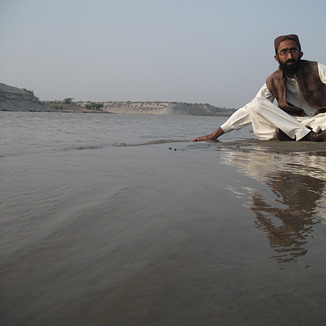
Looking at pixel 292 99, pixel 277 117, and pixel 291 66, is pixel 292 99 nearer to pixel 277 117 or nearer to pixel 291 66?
pixel 277 117

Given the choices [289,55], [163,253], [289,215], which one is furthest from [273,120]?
[163,253]

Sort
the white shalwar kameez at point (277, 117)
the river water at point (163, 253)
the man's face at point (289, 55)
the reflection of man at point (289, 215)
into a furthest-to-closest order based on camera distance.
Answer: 1. the white shalwar kameez at point (277, 117)
2. the man's face at point (289, 55)
3. the reflection of man at point (289, 215)
4. the river water at point (163, 253)

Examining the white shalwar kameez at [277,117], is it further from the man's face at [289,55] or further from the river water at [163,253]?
the river water at [163,253]

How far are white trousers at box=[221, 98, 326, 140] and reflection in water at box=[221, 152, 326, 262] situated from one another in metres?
2.20

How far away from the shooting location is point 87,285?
764mm

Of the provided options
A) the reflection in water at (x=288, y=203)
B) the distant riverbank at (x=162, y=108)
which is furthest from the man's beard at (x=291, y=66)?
the distant riverbank at (x=162, y=108)

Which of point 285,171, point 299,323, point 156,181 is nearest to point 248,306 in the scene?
point 299,323

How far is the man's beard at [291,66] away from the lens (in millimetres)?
4617

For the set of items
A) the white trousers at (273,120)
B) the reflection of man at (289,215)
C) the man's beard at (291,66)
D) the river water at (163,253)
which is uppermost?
the man's beard at (291,66)

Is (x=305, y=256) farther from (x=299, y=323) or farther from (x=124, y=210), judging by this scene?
(x=124, y=210)

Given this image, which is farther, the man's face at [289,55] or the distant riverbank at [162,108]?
the distant riverbank at [162,108]

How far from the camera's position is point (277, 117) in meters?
4.86

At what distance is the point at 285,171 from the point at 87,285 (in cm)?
196

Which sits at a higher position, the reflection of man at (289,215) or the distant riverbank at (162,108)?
the distant riverbank at (162,108)
